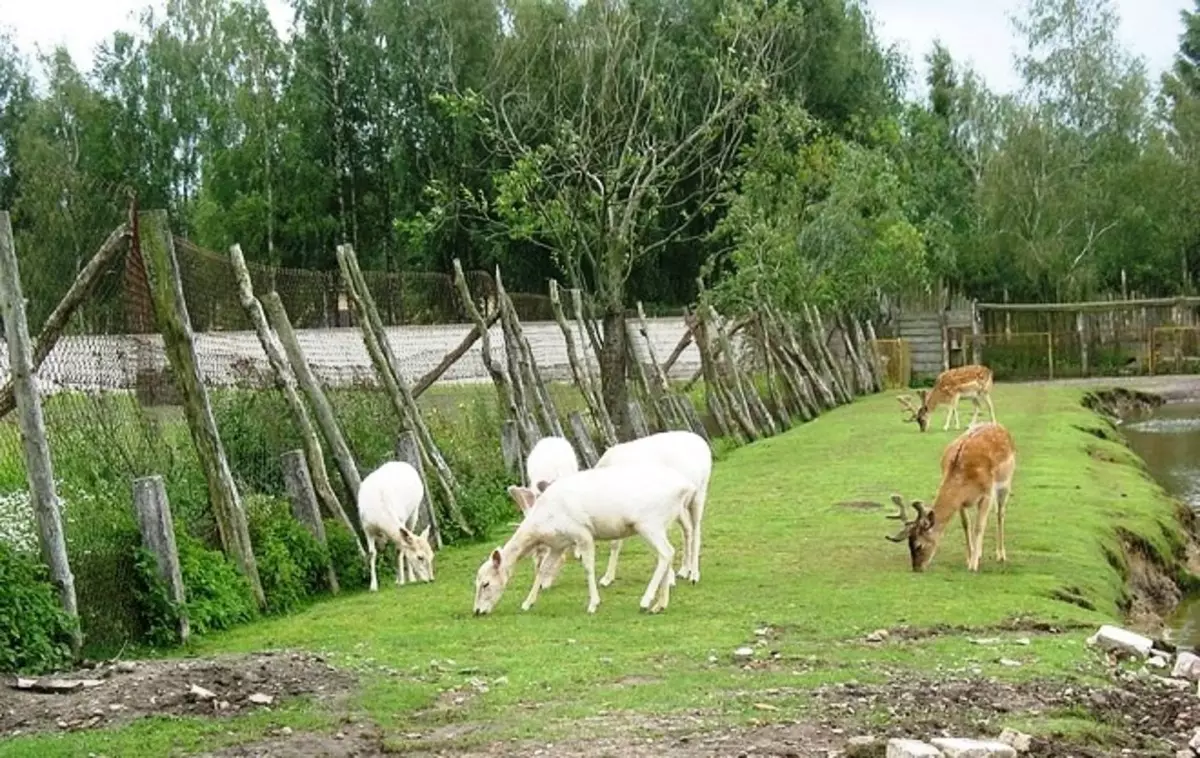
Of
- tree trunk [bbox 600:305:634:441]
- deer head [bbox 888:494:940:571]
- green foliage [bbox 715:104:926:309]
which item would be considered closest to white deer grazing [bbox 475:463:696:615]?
deer head [bbox 888:494:940:571]

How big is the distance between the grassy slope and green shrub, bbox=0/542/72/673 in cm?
110

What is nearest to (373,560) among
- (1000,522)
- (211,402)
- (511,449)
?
(211,402)

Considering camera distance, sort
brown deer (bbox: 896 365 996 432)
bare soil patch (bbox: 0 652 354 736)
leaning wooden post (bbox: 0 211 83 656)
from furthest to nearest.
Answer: brown deer (bbox: 896 365 996 432), leaning wooden post (bbox: 0 211 83 656), bare soil patch (bbox: 0 652 354 736)

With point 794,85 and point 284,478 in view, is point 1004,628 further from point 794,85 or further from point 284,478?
point 794,85

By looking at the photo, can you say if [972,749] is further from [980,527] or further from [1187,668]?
[980,527]

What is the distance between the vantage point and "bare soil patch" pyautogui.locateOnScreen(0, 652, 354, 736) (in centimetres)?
771

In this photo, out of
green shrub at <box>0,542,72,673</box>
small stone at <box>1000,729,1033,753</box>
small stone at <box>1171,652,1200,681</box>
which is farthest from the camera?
small stone at <box>1171,652,1200,681</box>

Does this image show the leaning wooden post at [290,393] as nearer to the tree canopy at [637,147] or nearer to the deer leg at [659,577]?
the deer leg at [659,577]

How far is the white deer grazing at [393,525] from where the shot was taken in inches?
493

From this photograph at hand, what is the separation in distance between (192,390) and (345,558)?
2.15 metres

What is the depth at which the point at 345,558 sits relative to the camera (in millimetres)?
12586

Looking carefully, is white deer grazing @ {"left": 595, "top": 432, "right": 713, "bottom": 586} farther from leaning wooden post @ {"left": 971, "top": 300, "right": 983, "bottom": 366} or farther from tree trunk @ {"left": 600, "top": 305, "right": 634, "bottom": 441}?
leaning wooden post @ {"left": 971, "top": 300, "right": 983, "bottom": 366}

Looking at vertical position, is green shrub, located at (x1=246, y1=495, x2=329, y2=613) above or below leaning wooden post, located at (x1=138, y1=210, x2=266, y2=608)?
below

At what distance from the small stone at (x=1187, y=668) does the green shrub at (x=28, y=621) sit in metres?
6.24
